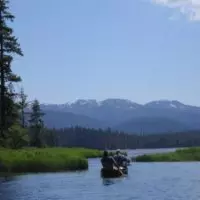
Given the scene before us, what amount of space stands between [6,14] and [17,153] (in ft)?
69.9

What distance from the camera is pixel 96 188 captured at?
4959 centimetres

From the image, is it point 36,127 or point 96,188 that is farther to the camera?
point 36,127

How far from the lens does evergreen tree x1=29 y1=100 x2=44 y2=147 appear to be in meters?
118

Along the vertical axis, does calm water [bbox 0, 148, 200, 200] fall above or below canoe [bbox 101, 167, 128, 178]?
below

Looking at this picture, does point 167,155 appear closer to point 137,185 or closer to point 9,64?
point 9,64

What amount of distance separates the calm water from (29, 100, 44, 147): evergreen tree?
186 ft

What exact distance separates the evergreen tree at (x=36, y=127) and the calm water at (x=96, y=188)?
2229 inches

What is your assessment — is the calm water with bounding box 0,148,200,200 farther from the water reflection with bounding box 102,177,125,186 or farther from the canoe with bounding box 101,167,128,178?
the canoe with bounding box 101,167,128,178

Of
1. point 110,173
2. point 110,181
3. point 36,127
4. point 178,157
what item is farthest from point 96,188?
point 36,127

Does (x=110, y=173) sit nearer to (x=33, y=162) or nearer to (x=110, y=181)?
(x=110, y=181)

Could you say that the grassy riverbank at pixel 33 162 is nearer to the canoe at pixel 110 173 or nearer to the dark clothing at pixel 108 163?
the dark clothing at pixel 108 163

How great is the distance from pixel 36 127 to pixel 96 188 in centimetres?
7753

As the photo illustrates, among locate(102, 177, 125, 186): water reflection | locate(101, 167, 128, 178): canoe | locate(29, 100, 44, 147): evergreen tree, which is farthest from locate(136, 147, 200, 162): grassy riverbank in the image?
locate(102, 177, 125, 186): water reflection

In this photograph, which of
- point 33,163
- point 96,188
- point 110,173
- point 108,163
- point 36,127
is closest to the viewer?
point 96,188
